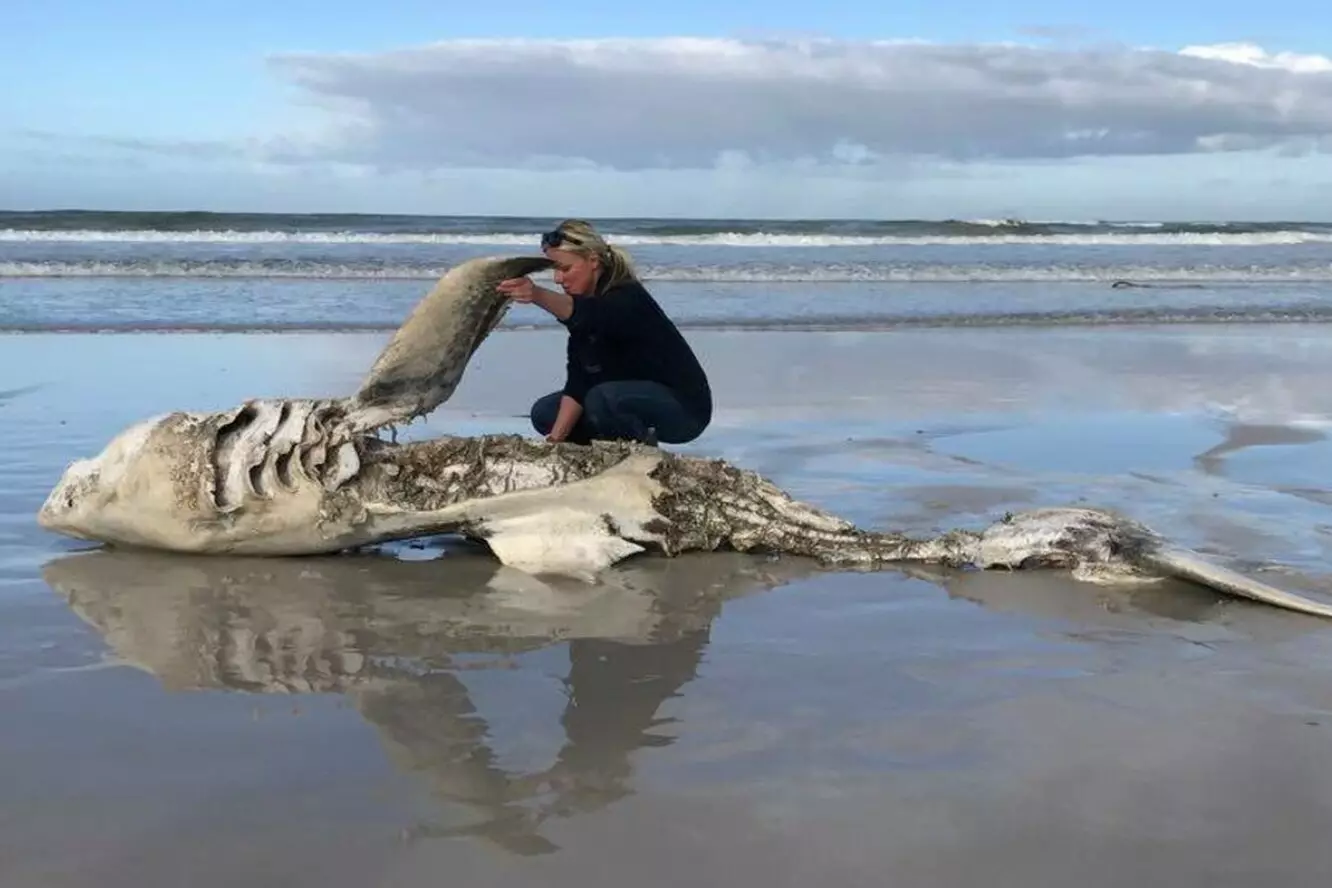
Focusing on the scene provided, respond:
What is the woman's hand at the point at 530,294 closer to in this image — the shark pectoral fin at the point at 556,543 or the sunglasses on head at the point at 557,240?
the sunglasses on head at the point at 557,240

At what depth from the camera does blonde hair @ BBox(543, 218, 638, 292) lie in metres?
5.19

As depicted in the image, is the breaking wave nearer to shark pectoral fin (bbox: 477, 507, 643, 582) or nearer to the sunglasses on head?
the sunglasses on head

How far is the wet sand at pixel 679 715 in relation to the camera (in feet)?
8.43

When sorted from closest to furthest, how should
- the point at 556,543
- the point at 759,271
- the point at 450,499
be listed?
the point at 556,543
the point at 450,499
the point at 759,271

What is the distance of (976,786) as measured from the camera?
2.88 metres

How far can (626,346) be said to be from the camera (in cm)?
548

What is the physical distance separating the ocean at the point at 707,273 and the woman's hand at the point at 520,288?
9.06 m

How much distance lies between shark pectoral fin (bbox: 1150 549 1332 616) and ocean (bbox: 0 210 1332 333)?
10.1m

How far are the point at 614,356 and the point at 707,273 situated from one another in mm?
17841

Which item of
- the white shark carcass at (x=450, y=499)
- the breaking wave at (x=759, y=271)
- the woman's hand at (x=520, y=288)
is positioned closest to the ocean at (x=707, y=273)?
the breaking wave at (x=759, y=271)

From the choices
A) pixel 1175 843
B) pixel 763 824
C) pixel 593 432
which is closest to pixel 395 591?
pixel 593 432

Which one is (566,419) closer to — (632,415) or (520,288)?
(632,415)

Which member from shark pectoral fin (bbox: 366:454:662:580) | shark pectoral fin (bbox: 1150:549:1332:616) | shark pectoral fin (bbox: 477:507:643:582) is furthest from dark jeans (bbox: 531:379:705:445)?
shark pectoral fin (bbox: 1150:549:1332:616)

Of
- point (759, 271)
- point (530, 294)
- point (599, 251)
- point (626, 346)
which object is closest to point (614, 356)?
point (626, 346)
